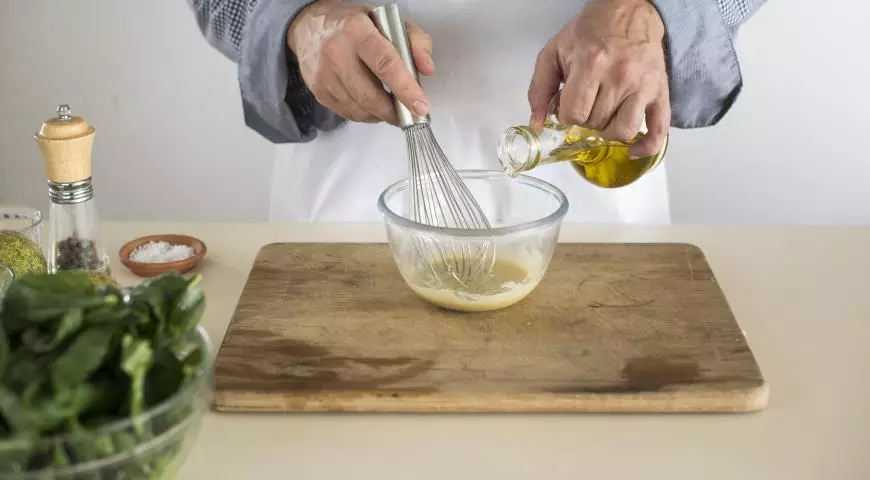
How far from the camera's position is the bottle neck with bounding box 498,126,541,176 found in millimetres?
764

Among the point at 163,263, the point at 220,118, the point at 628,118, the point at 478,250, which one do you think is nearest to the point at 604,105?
the point at 628,118

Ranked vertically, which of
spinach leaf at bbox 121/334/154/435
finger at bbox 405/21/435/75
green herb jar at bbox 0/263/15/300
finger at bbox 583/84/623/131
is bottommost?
green herb jar at bbox 0/263/15/300

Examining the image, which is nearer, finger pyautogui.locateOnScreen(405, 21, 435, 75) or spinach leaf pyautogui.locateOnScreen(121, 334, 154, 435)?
spinach leaf pyautogui.locateOnScreen(121, 334, 154, 435)

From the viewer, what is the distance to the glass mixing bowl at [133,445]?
418mm

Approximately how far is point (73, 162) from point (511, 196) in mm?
401

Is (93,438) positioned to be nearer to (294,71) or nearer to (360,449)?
(360,449)

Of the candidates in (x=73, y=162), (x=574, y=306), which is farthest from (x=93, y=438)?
(x=574, y=306)

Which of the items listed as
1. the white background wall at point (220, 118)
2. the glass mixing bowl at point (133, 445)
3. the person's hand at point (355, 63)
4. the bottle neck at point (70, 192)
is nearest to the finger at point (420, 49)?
the person's hand at point (355, 63)

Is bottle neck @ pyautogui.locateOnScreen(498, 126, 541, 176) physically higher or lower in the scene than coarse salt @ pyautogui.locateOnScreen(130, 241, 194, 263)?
higher

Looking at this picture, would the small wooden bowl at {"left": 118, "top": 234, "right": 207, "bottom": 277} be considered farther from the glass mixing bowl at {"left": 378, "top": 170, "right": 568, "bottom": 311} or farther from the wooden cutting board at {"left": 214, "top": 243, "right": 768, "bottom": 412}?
the glass mixing bowl at {"left": 378, "top": 170, "right": 568, "bottom": 311}

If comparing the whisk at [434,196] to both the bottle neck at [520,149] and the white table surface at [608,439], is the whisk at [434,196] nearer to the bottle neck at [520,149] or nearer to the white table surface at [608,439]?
the bottle neck at [520,149]

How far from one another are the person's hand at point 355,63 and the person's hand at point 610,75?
4.6 inches

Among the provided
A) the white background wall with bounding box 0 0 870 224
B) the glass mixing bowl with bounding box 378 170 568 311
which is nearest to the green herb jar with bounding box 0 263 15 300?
the glass mixing bowl with bounding box 378 170 568 311

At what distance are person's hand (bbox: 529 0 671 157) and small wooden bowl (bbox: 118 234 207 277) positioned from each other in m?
0.36
